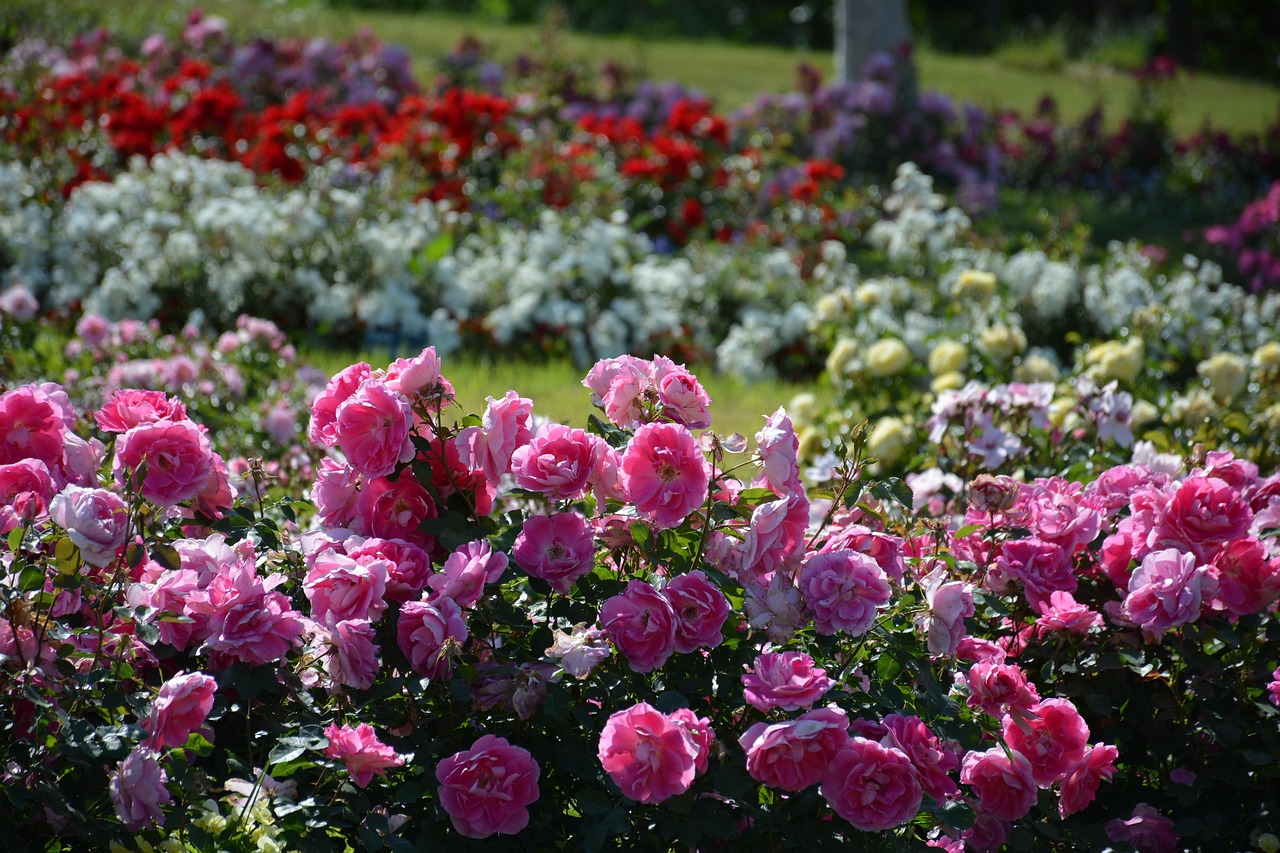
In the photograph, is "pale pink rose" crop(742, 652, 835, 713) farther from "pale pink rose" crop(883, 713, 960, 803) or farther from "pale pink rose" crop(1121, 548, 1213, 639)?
"pale pink rose" crop(1121, 548, 1213, 639)

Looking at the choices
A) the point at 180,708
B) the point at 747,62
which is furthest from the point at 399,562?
the point at 747,62

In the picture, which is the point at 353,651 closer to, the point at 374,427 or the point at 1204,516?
the point at 374,427

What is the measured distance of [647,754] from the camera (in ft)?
4.89

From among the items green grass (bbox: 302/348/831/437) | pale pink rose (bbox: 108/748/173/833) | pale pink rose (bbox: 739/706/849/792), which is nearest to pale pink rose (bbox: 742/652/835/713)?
pale pink rose (bbox: 739/706/849/792)

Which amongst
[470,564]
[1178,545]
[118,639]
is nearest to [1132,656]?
[1178,545]

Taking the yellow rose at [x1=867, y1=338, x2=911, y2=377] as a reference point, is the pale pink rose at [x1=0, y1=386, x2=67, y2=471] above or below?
above

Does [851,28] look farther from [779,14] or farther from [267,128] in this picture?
[779,14]

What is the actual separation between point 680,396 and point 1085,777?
0.85 metres

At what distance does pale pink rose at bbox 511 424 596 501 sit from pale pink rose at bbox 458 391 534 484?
0.08 feet

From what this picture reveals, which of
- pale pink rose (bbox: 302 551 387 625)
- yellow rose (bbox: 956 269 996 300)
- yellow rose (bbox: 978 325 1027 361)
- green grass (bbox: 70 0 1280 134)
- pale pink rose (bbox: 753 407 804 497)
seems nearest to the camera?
pale pink rose (bbox: 302 551 387 625)

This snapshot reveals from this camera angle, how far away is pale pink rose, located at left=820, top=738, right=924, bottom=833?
1536mm

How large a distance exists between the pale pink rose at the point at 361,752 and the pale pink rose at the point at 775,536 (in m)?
0.55

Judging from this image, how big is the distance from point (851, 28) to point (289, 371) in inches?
290

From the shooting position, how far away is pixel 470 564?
160cm
